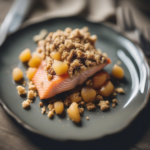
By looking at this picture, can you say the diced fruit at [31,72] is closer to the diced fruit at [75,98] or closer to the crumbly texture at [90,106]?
the diced fruit at [75,98]

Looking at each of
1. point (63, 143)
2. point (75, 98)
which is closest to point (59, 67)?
point (75, 98)

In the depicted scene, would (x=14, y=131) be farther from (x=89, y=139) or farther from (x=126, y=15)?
(x=126, y=15)

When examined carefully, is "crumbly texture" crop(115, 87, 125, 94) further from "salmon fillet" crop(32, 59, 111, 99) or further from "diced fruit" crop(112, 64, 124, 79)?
"salmon fillet" crop(32, 59, 111, 99)

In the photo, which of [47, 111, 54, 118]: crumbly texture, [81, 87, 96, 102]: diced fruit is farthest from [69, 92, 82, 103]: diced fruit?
[47, 111, 54, 118]: crumbly texture

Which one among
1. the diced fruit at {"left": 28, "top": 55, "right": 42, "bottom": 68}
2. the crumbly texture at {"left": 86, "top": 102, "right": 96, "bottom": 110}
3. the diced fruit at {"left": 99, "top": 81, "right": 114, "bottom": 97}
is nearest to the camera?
the crumbly texture at {"left": 86, "top": 102, "right": 96, "bottom": 110}

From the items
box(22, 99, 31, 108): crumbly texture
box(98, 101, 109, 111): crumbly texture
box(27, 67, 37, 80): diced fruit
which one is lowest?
box(98, 101, 109, 111): crumbly texture

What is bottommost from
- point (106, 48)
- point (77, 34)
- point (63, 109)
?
point (63, 109)

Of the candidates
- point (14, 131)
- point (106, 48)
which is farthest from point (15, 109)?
point (106, 48)

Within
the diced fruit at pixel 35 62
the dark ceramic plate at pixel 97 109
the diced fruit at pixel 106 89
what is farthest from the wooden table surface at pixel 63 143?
the diced fruit at pixel 35 62
